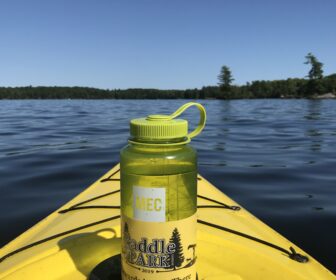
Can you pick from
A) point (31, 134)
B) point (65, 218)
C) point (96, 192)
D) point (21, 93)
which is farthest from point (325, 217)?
point (21, 93)

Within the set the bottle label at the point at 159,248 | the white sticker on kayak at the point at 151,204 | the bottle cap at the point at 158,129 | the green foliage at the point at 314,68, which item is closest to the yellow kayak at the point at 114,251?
the bottle label at the point at 159,248

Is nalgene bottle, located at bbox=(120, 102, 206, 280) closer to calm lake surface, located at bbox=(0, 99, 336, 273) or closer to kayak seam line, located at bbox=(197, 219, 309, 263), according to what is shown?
kayak seam line, located at bbox=(197, 219, 309, 263)

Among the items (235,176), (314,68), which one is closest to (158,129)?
(235,176)

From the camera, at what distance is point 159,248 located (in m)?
1.38

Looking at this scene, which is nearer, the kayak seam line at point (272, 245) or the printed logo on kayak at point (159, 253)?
the printed logo on kayak at point (159, 253)

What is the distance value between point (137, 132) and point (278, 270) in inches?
45.6

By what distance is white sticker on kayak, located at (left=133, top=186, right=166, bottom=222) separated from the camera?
1356 millimetres

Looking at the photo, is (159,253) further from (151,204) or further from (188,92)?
(188,92)

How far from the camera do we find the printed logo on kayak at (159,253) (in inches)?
54.3

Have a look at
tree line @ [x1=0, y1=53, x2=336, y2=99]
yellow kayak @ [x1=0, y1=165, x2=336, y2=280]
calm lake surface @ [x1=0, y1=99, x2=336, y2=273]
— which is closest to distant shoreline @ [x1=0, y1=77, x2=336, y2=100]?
tree line @ [x1=0, y1=53, x2=336, y2=99]

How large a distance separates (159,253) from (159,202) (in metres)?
0.20

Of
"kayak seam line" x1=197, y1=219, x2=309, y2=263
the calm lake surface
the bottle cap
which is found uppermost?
the bottle cap

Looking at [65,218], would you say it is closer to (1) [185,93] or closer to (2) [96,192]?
(2) [96,192]

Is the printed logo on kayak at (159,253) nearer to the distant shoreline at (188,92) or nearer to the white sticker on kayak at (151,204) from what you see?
the white sticker on kayak at (151,204)
